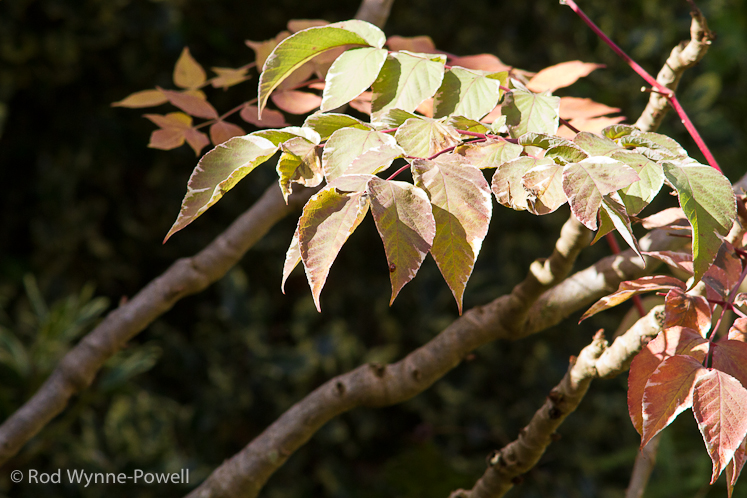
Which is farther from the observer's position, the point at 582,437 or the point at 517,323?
the point at 582,437

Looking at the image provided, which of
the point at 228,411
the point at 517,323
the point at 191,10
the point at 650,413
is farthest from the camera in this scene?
the point at 191,10

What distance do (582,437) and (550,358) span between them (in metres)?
0.25

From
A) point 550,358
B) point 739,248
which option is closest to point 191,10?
point 550,358

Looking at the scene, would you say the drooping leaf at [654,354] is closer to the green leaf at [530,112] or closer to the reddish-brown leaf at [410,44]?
the green leaf at [530,112]

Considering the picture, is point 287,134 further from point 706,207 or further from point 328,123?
point 706,207

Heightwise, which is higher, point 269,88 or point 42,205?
point 269,88

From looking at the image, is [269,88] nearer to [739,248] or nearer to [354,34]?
[354,34]

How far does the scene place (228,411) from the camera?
1.45m

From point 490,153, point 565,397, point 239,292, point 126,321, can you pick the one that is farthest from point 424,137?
point 239,292

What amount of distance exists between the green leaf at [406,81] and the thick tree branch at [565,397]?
0.22 m

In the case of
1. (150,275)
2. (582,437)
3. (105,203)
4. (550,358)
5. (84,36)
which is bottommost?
(582,437)

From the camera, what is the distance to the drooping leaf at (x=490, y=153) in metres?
0.33

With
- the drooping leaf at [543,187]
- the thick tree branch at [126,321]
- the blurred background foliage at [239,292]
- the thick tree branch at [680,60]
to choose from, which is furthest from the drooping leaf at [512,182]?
the blurred background foliage at [239,292]

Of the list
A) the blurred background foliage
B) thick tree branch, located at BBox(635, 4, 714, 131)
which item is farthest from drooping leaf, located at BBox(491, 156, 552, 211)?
the blurred background foliage
